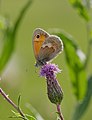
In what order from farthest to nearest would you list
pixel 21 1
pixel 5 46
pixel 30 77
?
pixel 21 1 → pixel 30 77 → pixel 5 46

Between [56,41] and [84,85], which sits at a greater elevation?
[56,41]

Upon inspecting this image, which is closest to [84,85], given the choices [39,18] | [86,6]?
[86,6]

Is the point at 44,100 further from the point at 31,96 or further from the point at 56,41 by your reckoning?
the point at 56,41

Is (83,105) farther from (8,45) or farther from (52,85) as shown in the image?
(52,85)

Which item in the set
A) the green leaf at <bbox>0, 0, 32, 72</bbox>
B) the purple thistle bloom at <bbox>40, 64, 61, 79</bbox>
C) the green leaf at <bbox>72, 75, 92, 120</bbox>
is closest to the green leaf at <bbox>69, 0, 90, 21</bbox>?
the green leaf at <bbox>72, 75, 92, 120</bbox>

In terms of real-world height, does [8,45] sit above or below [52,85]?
above

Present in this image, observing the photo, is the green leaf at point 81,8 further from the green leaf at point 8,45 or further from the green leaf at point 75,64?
the green leaf at point 8,45

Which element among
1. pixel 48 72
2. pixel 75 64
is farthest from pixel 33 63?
pixel 48 72
